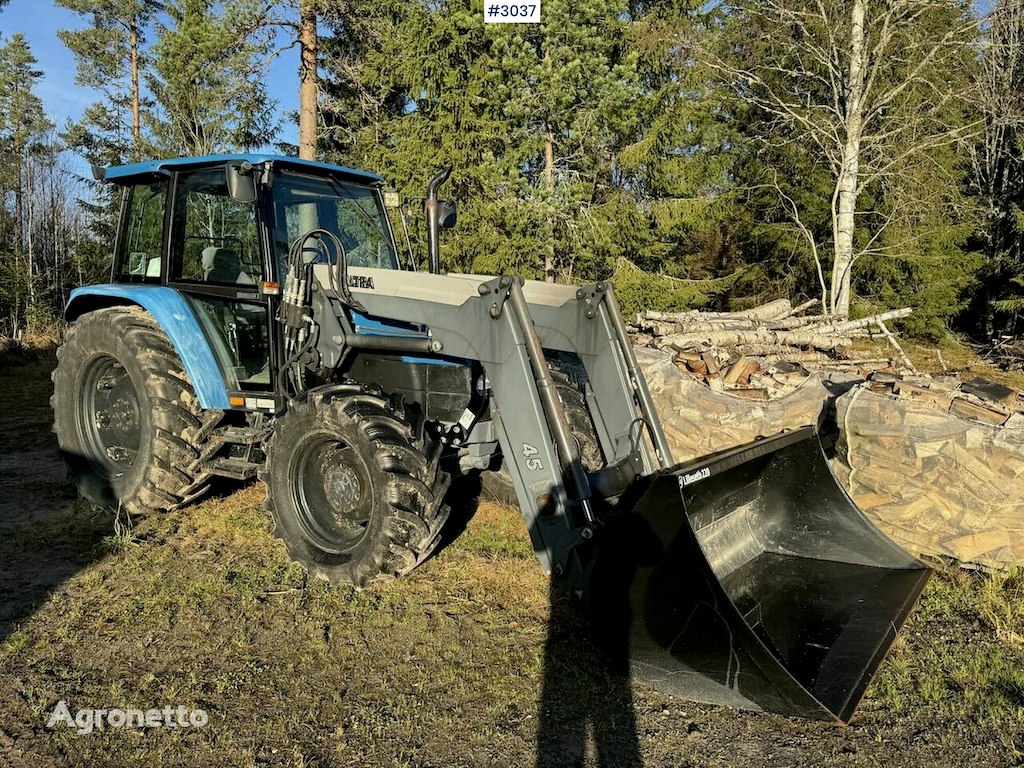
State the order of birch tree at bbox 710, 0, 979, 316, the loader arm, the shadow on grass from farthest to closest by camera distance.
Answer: birch tree at bbox 710, 0, 979, 316, the shadow on grass, the loader arm

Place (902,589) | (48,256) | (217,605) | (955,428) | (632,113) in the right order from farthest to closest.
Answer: (48,256)
(632,113)
(955,428)
(217,605)
(902,589)

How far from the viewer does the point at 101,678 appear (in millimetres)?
3400

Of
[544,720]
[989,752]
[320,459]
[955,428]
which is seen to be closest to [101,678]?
[320,459]

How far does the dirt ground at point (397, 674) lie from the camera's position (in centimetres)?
293

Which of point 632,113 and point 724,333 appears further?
point 632,113

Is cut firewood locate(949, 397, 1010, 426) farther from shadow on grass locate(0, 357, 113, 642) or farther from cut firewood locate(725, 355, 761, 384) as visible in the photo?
shadow on grass locate(0, 357, 113, 642)

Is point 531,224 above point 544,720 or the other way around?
above

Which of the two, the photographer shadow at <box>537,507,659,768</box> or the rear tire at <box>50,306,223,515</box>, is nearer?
the photographer shadow at <box>537,507,659,768</box>

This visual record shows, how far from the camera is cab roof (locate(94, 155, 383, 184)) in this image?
4.87 meters

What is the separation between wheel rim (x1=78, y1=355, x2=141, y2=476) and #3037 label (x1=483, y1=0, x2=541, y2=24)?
1057cm

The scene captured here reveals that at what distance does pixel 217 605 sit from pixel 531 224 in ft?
37.3

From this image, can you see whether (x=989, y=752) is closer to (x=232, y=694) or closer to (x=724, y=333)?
(x=232, y=694)

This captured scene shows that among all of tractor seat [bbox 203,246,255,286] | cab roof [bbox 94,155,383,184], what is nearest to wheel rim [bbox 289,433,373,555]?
tractor seat [bbox 203,246,255,286]

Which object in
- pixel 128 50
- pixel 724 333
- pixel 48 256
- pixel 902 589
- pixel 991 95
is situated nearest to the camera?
pixel 902 589
